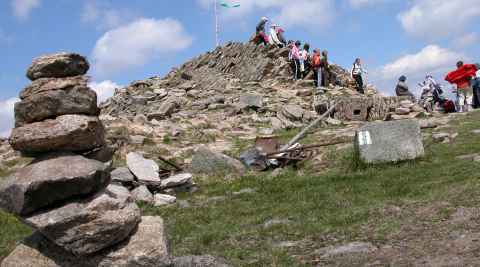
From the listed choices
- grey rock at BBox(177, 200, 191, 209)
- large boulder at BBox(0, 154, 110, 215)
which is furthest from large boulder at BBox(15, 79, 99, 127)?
grey rock at BBox(177, 200, 191, 209)

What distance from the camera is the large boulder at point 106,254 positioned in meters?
6.88

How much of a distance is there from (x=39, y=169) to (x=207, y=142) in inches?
567

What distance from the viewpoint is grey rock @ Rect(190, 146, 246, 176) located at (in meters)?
15.7

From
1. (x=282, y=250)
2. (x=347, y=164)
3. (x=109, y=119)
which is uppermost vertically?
(x=109, y=119)

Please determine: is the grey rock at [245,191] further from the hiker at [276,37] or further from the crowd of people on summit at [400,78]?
the hiker at [276,37]

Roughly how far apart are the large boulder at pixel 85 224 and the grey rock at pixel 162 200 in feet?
20.0

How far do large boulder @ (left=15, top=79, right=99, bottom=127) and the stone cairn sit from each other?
0.01m

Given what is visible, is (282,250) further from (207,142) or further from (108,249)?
(207,142)

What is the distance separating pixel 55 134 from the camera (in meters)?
6.93

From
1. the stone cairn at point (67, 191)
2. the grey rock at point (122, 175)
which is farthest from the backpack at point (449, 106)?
the stone cairn at point (67, 191)

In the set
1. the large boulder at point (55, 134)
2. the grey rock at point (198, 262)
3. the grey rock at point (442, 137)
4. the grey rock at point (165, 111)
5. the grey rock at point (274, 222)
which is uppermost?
the grey rock at point (165, 111)

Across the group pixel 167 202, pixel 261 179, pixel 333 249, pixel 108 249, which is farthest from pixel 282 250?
pixel 261 179

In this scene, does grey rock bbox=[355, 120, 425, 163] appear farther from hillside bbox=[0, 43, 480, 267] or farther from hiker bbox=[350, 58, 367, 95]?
hiker bbox=[350, 58, 367, 95]

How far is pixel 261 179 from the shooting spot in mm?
14648
